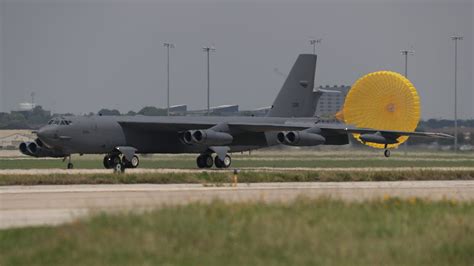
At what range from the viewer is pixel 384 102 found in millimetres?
59781

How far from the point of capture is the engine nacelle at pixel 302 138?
51000 millimetres

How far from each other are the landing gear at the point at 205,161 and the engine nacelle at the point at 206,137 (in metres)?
1.69

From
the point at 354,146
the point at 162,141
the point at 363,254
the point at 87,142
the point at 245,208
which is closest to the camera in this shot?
the point at 363,254

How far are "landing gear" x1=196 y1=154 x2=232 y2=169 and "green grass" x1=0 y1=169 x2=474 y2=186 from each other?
1286 cm

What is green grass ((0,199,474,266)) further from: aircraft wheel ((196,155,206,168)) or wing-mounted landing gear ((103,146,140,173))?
aircraft wheel ((196,155,206,168))

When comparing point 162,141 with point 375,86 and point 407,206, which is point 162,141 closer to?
point 375,86

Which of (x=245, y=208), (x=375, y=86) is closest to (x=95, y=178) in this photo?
(x=245, y=208)

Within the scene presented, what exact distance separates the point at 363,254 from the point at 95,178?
20697mm

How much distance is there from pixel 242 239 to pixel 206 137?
112 feet

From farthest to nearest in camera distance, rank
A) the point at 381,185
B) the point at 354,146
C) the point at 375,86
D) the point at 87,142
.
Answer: the point at 354,146 → the point at 375,86 → the point at 87,142 → the point at 381,185

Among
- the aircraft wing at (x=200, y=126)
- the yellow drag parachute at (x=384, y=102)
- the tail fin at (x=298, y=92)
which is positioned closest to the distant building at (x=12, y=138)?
the tail fin at (x=298, y=92)

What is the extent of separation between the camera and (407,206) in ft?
71.7

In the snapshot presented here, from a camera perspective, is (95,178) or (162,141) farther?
(162,141)

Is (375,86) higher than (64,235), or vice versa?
(375,86)
